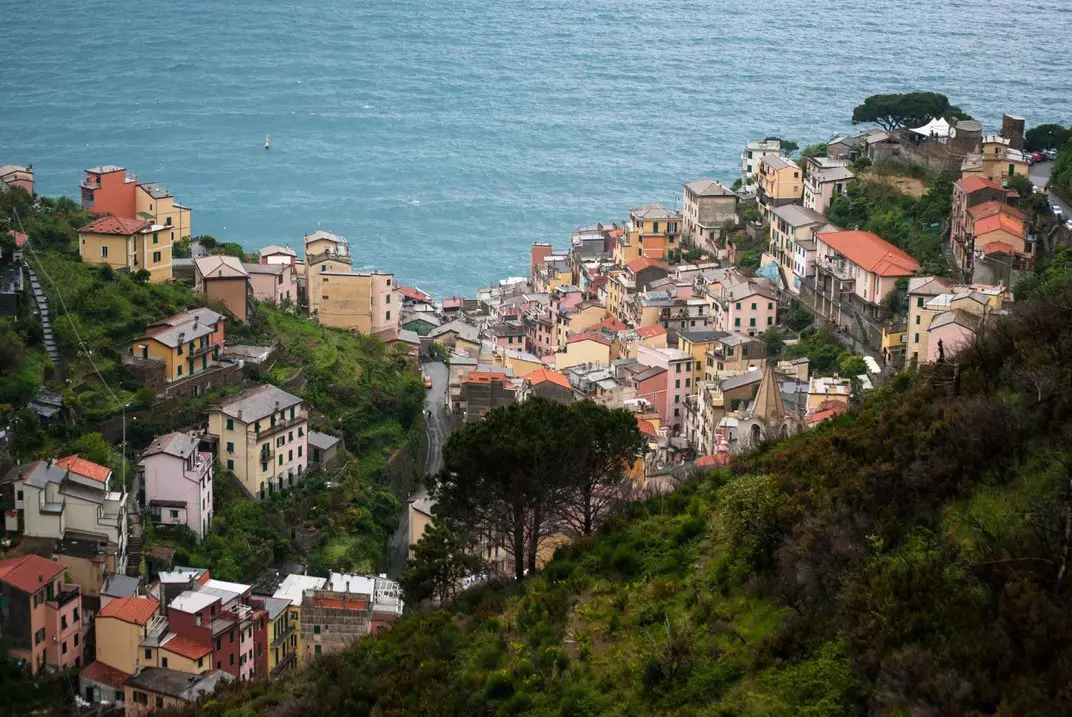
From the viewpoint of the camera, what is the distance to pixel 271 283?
4400cm

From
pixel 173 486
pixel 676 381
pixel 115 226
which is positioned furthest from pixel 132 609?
pixel 676 381

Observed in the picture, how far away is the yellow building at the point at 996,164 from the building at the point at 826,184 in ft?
15.0

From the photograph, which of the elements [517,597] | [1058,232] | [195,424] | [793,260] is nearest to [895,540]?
[517,597]

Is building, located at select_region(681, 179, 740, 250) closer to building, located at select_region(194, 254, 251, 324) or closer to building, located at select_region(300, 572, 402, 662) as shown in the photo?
building, located at select_region(194, 254, 251, 324)

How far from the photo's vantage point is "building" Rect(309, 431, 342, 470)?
3359 cm

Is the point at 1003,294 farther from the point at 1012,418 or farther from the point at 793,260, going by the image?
the point at 1012,418

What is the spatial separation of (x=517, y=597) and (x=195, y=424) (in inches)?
713

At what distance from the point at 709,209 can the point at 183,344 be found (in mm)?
22657

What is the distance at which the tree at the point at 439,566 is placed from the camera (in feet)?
62.0

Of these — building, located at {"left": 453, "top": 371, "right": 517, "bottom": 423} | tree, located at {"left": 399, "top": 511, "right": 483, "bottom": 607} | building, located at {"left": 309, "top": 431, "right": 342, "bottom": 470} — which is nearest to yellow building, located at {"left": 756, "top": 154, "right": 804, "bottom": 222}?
building, located at {"left": 453, "top": 371, "right": 517, "bottom": 423}

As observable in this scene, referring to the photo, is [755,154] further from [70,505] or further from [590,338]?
[70,505]

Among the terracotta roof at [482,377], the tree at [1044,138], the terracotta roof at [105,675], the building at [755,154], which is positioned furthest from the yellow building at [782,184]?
the terracotta roof at [105,675]

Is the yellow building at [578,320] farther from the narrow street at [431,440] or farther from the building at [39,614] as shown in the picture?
the building at [39,614]

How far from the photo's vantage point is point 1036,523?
10.4 meters
